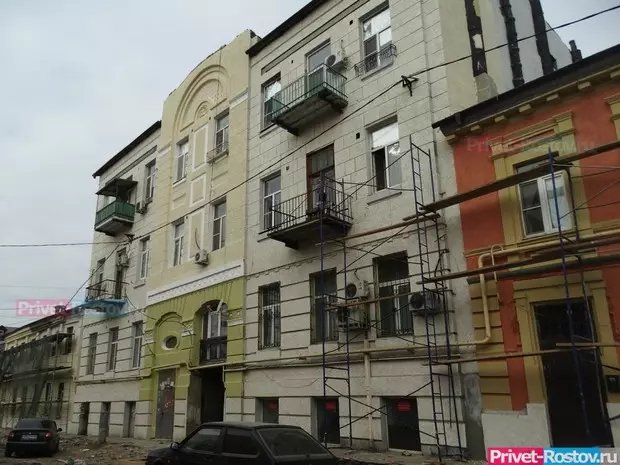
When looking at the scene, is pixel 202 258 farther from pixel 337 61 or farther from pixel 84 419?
pixel 84 419

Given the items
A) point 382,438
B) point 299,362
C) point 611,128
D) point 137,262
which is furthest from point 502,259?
point 137,262

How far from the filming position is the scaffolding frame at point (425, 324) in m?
11.5

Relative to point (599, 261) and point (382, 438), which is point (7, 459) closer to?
point (382, 438)

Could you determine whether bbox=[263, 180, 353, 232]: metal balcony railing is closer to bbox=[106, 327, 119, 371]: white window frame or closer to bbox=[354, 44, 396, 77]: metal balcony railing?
bbox=[354, 44, 396, 77]: metal balcony railing

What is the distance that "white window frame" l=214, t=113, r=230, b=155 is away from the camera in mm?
20562

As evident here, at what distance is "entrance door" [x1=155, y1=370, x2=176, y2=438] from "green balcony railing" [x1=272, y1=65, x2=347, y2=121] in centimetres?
1052

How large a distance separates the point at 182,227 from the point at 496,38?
13522 millimetres

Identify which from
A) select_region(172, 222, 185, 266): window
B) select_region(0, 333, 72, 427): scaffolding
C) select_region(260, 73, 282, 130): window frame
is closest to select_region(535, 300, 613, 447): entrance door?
select_region(260, 73, 282, 130): window frame

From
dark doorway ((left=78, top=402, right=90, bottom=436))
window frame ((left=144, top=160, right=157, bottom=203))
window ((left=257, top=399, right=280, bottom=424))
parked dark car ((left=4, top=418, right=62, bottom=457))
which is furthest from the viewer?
window frame ((left=144, top=160, right=157, bottom=203))

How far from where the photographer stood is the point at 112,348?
24.9m

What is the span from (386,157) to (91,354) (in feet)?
63.3

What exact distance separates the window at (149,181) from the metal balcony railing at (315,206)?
32.9ft

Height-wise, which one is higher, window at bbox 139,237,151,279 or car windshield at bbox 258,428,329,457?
window at bbox 139,237,151,279

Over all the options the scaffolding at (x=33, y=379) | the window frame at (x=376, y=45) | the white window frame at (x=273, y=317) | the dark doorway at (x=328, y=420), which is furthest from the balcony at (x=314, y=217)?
the scaffolding at (x=33, y=379)
